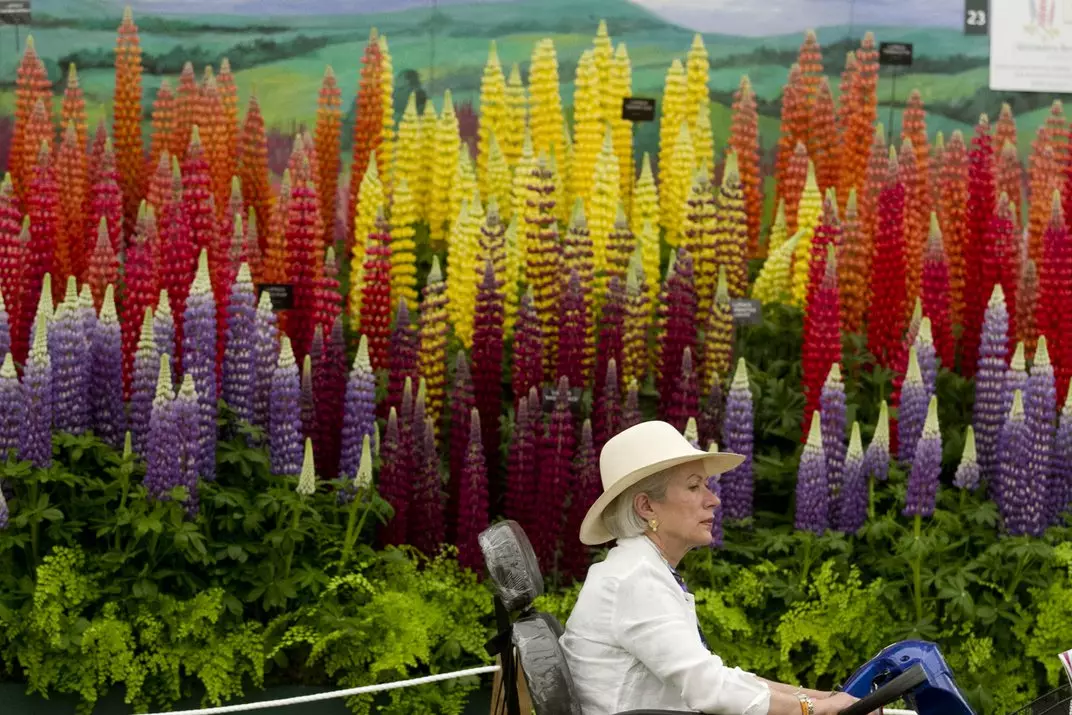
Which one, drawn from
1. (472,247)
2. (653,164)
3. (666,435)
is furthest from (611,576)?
(653,164)

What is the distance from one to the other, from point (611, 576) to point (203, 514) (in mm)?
2619

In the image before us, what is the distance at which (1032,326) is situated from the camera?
25.2 ft

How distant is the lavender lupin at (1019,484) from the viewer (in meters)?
6.81

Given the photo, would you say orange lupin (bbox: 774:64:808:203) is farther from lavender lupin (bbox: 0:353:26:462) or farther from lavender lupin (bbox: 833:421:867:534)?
lavender lupin (bbox: 0:353:26:462)

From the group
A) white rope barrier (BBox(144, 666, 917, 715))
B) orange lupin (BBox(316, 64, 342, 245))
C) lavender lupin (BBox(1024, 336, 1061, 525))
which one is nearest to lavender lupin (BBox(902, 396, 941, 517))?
lavender lupin (BBox(1024, 336, 1061, 525))

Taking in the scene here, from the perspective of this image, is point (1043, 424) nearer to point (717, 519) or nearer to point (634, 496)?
point (717, 519)

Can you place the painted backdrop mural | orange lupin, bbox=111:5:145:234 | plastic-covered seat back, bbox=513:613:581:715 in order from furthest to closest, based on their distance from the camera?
the painted backdrop mural
orange lupin, bbox=111:5:145:234
plastic-covered seat back, bbox=513:613:581:715

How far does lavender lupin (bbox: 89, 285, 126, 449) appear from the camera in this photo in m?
6.68

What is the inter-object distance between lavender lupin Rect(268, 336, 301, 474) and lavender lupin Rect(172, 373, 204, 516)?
0.39 m

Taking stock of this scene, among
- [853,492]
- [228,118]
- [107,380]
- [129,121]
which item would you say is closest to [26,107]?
[129,121]

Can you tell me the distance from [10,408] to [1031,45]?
701 cm

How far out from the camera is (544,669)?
13.3ft

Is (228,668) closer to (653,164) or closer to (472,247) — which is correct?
(472,247)

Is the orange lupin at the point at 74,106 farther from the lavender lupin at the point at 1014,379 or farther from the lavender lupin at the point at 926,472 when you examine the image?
the lavender lupin at the point at 1014,379
